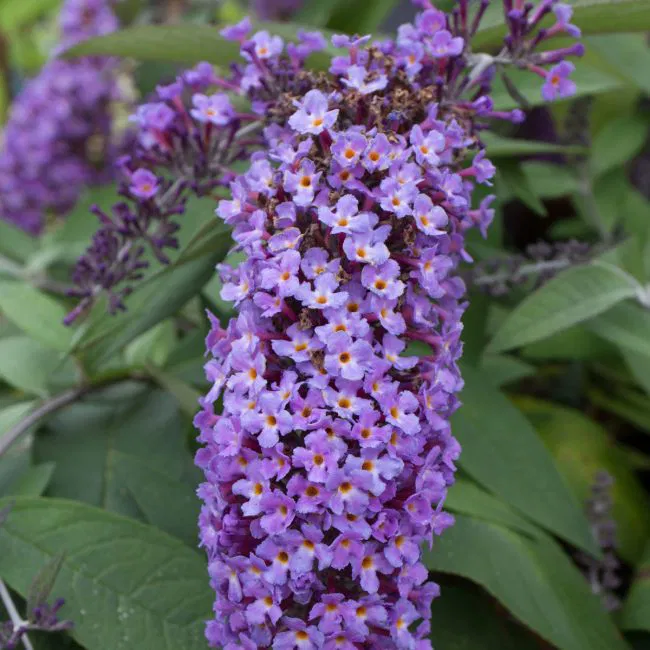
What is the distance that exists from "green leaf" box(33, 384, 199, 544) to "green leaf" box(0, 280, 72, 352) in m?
0.09

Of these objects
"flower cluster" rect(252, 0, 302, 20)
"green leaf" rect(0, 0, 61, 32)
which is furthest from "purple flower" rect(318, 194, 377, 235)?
"green leaf" rect(0, 0, 61, 32)

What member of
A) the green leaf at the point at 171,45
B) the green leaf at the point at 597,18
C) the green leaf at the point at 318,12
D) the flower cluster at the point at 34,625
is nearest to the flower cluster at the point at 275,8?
the green leaf at the point at 318,12

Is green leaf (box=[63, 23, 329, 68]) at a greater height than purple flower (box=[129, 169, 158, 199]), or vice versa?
green leaf (box=[63, 23, 329, 68])

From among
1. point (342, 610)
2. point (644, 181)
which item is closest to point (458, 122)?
point (342, 610)

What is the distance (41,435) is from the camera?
84 cm

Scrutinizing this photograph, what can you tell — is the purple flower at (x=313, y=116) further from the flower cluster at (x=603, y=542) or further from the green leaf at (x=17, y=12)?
the green leaf at (x=17, y=12)

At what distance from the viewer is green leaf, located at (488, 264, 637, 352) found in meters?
0.71

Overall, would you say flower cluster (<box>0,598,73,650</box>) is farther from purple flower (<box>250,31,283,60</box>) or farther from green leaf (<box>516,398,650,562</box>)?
green leaf (<box>516,398,650,562</box>)

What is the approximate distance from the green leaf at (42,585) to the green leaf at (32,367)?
244 millimetres

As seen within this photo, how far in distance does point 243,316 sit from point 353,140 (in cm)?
12

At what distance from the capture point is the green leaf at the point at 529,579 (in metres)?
0.65

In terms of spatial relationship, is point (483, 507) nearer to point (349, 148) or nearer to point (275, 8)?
point (349, 148)

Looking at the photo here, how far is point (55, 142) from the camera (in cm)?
130

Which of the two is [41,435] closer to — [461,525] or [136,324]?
[136,324]
